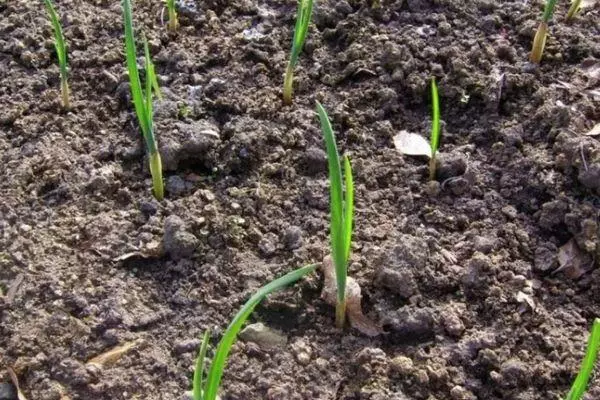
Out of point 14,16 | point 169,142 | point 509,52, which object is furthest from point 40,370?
point 509,52

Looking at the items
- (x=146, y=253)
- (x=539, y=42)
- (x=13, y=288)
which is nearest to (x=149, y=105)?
(x=146, y=253)

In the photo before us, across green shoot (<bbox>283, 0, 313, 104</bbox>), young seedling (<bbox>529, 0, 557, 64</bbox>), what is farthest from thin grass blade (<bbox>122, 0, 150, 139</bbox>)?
young seedling (<bbox>529, 0, 557, 64</bbox>)

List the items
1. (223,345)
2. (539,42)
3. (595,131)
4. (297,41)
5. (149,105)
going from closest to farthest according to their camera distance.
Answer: (223,345)
(149,105)
(297,41)
(595,131)
(539,42)

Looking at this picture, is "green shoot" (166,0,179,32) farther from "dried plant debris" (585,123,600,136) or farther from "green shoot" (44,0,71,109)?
"dried plant debris" (585,123,600,136)

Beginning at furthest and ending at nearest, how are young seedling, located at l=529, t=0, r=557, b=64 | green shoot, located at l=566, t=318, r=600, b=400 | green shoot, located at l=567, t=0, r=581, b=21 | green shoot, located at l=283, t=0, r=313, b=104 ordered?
green shoot, located at l=567, t=0, r=581, b=21, young seedling, located at l=529, t=0, r=557, b=64, green shoot, located at l=283, t=0, r=313, b=104, green shoot, located at l=566, t=318, r=600, b=400

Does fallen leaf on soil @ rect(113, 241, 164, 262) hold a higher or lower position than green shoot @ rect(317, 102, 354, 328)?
lower

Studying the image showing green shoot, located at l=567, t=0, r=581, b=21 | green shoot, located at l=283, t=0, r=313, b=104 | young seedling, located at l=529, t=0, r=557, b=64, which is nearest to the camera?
green shoot, located at l=283, t=0, r=313, b=104

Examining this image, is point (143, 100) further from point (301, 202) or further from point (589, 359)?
point (589, 359)
